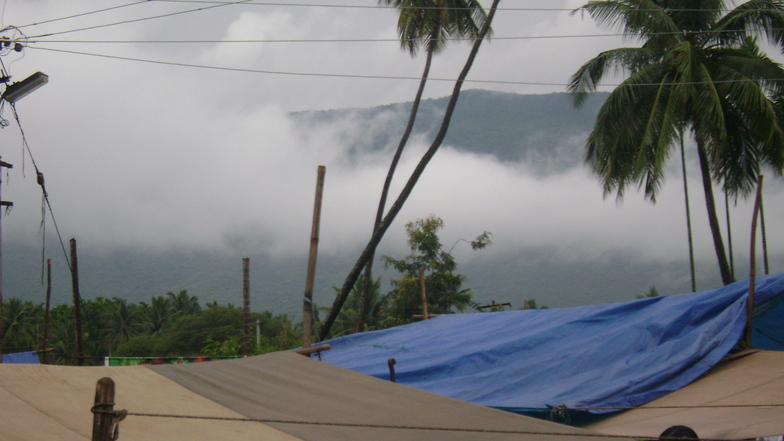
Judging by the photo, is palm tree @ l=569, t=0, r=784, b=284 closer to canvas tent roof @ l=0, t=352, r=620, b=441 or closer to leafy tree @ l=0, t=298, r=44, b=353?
canvas tent roof @ l=0, t=352, r=620, b=441

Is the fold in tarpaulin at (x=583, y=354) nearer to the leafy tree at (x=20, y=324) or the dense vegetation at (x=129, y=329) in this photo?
the dense vegetation at (x=129, y=329)

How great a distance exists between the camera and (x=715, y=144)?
1191 centimetres

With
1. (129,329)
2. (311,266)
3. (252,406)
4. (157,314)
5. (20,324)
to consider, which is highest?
(157,314)

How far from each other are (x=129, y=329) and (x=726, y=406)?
41.4 metres

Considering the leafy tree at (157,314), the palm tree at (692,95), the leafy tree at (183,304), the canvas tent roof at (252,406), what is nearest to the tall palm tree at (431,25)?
the palm tree at (692,95)

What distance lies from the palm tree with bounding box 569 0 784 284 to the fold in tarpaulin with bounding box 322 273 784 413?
3.48m

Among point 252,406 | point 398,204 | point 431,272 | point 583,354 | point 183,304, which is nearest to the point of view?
point 252,406

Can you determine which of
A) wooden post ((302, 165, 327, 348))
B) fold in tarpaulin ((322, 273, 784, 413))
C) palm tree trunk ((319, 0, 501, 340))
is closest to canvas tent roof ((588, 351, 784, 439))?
fold in tarpaulin ((322, 273, 784, 413))

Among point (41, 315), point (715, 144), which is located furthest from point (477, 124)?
point (715, 144)

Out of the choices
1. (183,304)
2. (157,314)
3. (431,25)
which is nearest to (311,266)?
(431,25)

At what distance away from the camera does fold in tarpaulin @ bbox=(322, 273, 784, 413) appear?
25.9ft

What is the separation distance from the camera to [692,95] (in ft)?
39.1

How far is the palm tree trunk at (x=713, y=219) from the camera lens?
41.2 feet

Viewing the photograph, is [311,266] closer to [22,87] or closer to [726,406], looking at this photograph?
[726,406]
